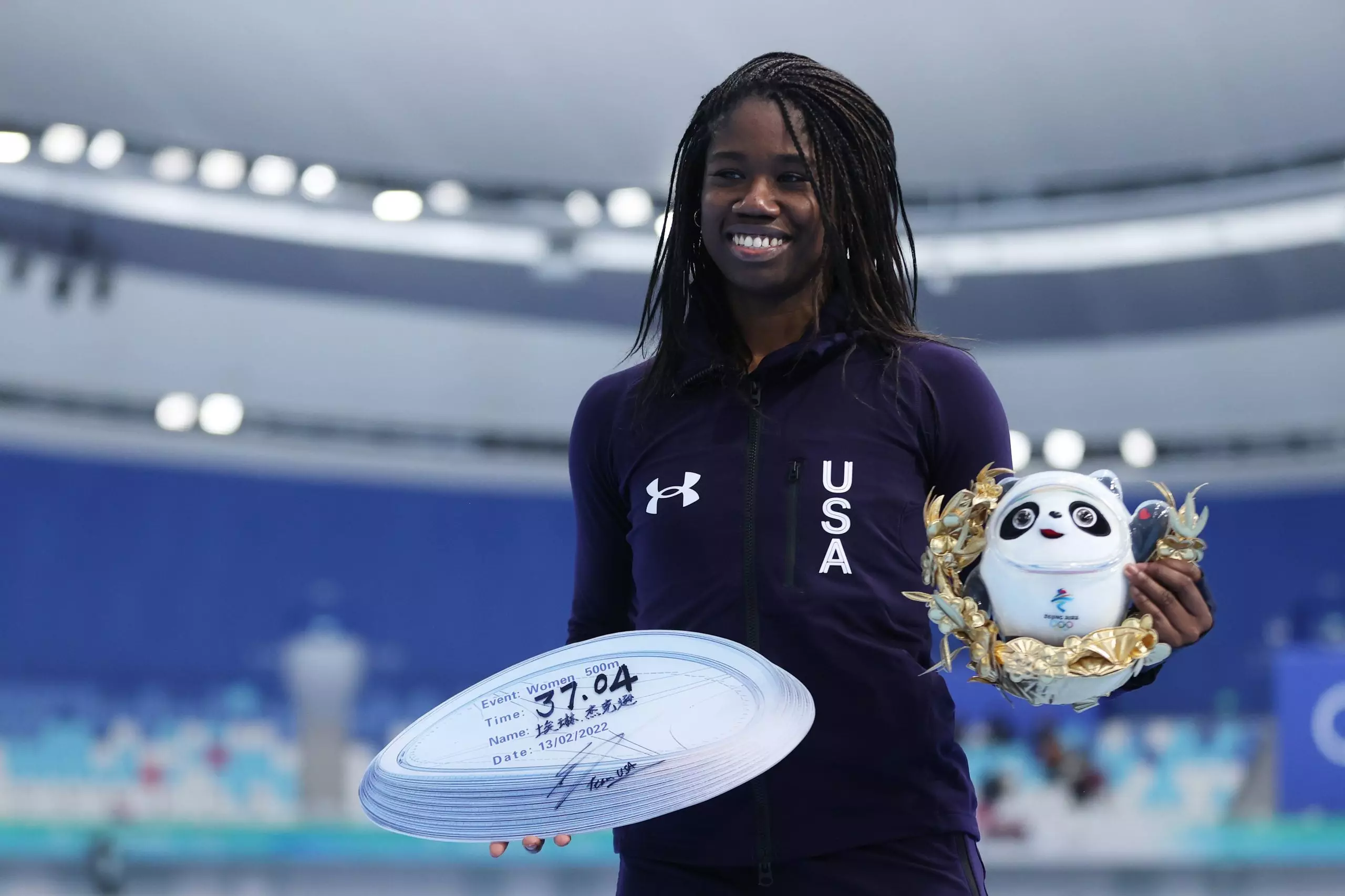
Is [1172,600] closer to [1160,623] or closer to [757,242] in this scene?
A: [1160,623]

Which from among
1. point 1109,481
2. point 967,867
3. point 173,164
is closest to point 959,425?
point 1109,481

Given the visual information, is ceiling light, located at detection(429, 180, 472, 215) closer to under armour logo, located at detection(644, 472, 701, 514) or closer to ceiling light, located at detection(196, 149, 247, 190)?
ceiling light, located at detection(196, 149, 247, 190)

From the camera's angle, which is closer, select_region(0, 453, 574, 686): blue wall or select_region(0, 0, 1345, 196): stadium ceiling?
select_region(0, 0, 1345, 196): stadium ceiling

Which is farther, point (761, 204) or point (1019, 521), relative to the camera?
point (761, 204)

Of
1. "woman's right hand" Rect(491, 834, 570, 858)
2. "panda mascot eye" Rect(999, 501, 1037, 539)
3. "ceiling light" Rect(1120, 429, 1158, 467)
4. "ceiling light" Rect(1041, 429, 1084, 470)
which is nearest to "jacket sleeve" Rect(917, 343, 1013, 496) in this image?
"panda mascot eye" Rect(999, 501, 1037, 539)

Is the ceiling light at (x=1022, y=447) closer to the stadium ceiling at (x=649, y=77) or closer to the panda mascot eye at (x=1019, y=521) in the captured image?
the stadium ceiling at (x=649, y=77)

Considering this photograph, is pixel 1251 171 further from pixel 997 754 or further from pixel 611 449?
pixel 611 449

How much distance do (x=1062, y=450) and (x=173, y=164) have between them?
464 cm

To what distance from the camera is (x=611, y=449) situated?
1286mm

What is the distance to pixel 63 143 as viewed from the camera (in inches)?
223

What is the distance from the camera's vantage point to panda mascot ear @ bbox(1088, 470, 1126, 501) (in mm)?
1079

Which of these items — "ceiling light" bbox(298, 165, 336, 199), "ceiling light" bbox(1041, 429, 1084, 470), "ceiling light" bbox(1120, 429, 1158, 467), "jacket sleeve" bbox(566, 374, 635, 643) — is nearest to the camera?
"jacket sleeve" bbox(566, 374, 635, 643)

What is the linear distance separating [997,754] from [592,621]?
550cm

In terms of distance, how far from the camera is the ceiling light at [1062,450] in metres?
7.76
